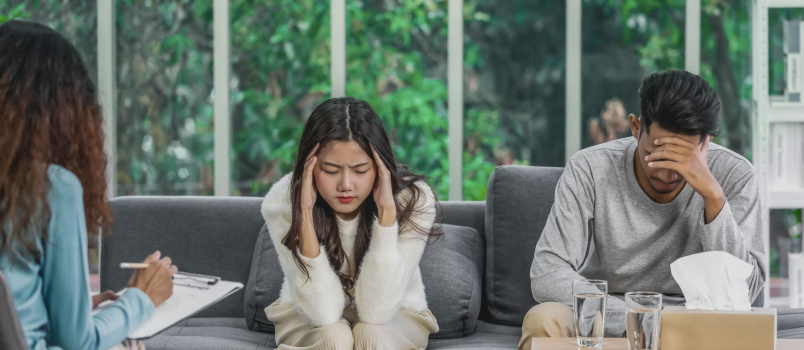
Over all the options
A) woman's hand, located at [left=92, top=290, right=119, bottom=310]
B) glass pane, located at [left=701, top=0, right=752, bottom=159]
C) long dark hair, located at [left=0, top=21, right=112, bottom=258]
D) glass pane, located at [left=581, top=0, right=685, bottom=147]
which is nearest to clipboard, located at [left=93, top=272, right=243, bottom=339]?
woman's hand, located at [left=92, top=290, right=119, bottom=310]

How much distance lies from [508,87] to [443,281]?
1884 millimetres

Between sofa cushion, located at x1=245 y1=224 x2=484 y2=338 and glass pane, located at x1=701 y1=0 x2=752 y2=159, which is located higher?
glass pane, located at x1=701 y1=0 x2=752 y2=159

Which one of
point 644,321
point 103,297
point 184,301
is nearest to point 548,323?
point 644,321

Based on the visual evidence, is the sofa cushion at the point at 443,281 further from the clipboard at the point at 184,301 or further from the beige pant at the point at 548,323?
the clipboard at the point at 184,301

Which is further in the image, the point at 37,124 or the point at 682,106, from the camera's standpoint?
the point at 682,106

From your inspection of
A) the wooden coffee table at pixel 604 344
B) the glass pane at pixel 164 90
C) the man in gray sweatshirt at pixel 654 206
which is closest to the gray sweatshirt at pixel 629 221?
the man in gray sweatshirt at pixel 654 206

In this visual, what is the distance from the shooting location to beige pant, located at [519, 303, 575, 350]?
1.84 metres

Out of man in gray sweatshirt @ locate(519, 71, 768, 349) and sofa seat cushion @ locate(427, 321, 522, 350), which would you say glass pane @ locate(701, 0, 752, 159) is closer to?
man in gray sweatshirt @ locate(519, 71, 768, 349)

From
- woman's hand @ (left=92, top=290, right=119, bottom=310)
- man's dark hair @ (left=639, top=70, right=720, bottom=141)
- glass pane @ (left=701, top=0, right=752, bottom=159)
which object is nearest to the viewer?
woman's hand @ (left=92, top=290, right=119, bottom=310)

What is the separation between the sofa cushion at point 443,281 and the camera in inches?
94.3

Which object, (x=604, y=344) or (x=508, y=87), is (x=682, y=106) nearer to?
(x=604, y=344)

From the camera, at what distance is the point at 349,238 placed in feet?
7.43

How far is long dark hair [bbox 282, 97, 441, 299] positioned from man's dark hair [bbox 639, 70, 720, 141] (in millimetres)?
650

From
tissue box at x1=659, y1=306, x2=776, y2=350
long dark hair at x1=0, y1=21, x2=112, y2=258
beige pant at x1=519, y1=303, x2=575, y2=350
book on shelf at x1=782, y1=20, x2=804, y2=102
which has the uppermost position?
book on shelf at x1=782, y1=20, x2=804, y2=102
